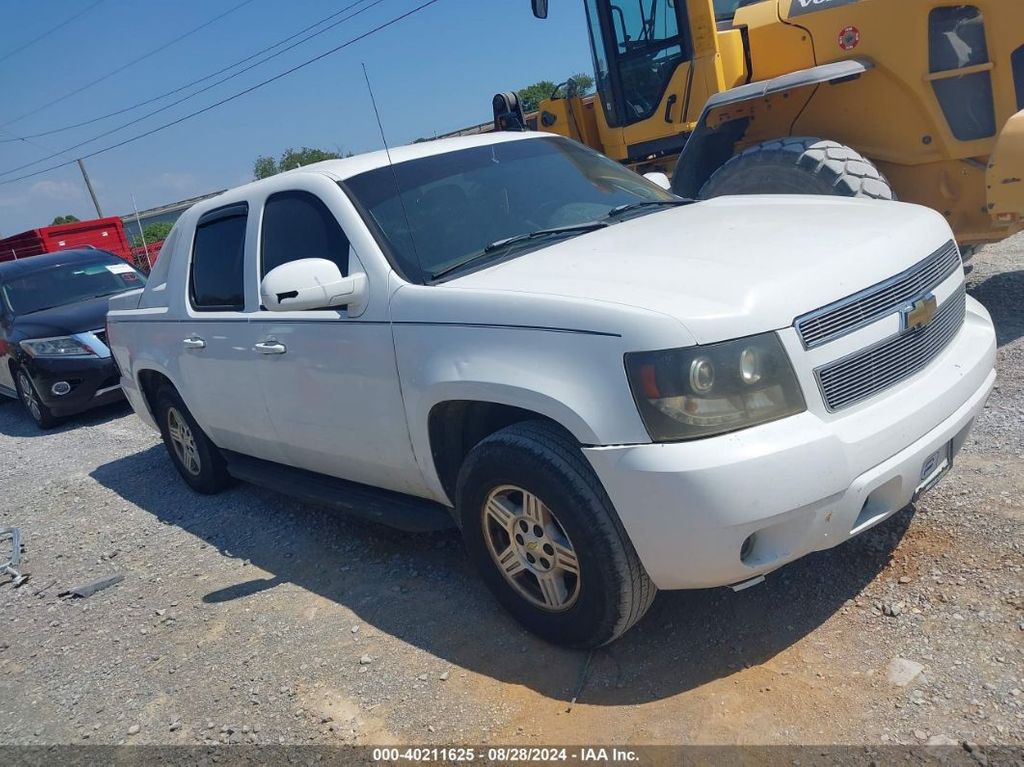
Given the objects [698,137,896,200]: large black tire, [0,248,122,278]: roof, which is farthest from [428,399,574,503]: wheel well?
[0,248,122,278]: roof

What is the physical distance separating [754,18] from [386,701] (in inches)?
240

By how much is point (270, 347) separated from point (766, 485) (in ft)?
8.17

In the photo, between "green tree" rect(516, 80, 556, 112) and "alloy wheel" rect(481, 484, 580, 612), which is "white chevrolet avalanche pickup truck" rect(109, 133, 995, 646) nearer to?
"alloy wheel" rect(481, 484, 580, 612)

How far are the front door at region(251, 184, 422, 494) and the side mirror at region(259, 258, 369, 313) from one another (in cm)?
12

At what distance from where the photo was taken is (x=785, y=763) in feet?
7.95

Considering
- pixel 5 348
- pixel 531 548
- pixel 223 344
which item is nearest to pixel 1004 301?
pixel 531 548

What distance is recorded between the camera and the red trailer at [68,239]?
1986 cm

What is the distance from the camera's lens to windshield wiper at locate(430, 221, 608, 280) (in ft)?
11.3

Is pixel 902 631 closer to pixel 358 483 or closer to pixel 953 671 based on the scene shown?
pixel 953 671

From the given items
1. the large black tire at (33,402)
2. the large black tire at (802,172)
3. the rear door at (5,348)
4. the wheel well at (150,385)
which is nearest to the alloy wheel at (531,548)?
the wheel well at (150,385)

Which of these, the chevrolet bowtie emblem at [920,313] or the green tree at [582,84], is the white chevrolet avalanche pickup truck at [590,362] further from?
the green tree at [582,84]

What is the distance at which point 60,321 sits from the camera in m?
9.05

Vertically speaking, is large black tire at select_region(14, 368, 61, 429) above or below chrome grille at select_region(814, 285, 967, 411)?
below

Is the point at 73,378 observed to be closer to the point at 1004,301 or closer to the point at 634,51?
the point at 634,51
